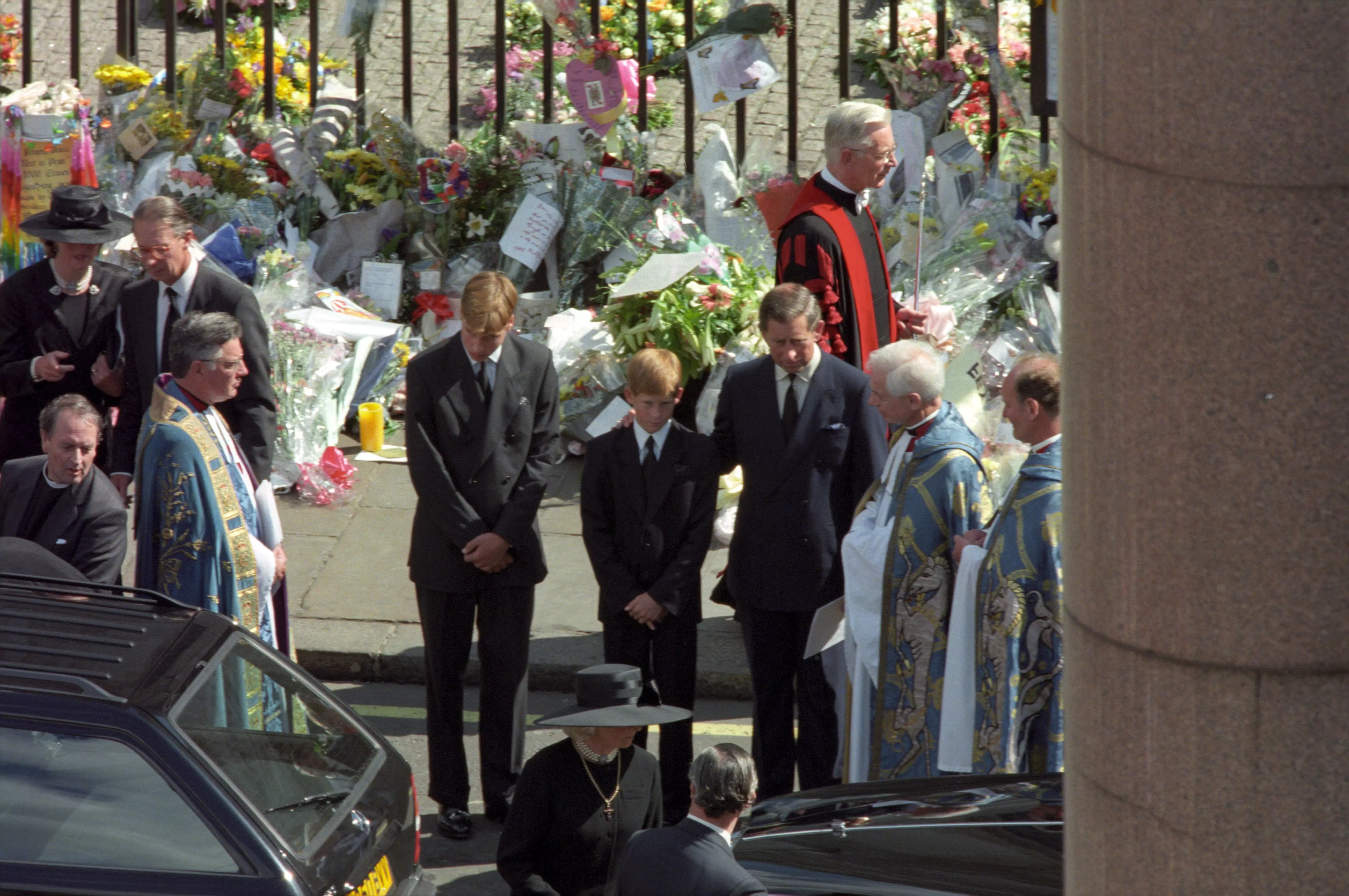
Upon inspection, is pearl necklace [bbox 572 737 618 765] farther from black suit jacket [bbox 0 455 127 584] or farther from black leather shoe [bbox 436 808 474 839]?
black suit jacket [bbox 0 455 127 584]

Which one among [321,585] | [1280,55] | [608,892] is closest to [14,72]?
[321,585]

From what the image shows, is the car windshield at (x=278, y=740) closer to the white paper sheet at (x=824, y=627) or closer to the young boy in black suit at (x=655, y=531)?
the young boy in black suit at (x=655, y=531)

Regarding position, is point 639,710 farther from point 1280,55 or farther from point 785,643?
point 1280,55

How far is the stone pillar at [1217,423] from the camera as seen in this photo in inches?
94.3

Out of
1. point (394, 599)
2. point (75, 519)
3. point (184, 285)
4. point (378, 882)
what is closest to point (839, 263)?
point (184, 285)

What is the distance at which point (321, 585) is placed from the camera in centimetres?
809

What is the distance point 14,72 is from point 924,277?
23.5 feet

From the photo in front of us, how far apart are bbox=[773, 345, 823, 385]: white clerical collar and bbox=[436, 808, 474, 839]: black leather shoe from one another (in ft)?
6.33

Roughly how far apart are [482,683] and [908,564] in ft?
5.68

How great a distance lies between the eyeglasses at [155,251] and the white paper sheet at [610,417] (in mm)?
2673

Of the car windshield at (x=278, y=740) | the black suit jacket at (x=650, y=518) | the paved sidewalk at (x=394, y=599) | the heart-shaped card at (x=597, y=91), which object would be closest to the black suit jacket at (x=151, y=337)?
the paved sidewalk at (x=394, y=599)

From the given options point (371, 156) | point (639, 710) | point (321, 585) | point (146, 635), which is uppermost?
point (371, 156)

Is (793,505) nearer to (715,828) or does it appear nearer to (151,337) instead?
(715,828)

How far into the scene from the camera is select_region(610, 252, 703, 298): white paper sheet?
877 cm
